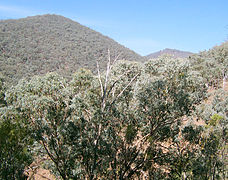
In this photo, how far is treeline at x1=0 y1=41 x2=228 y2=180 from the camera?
586 cm

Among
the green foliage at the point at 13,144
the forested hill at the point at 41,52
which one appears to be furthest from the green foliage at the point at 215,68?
the green foliage at the point at 13,144

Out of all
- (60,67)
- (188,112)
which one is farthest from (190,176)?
(60,67)

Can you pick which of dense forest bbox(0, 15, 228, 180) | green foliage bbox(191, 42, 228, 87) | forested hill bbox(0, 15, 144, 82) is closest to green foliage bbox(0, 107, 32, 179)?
dense forest bbox(0, 15, 228, 180)

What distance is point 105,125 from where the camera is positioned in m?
6.73

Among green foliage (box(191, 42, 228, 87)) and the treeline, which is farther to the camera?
green foliage (box(191, 42, 228, 87))

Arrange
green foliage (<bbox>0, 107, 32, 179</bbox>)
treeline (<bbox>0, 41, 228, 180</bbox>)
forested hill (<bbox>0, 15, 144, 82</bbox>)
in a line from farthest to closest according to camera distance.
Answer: forested hill (<bbox>0, 15, 144, 82</bbox>) → treeline (<bbox>0, 41, 228, 180</bbox>) → green foliage (<bbox>0, 107, 32, 179</bbox>)

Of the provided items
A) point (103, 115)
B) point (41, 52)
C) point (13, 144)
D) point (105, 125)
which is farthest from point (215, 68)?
point (41, 52)

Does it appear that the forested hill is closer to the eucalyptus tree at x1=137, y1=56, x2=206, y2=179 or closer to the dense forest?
the dense forest

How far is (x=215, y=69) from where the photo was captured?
36.9 m

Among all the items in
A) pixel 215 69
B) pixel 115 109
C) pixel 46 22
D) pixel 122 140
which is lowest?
pixel 122 140

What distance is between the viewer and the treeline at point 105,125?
19.2 feet

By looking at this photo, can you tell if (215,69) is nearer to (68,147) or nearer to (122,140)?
(122,140)

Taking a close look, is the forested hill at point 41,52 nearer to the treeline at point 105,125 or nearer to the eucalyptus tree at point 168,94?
the treeline at point 105,125

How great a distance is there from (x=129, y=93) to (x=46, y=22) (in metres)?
121
